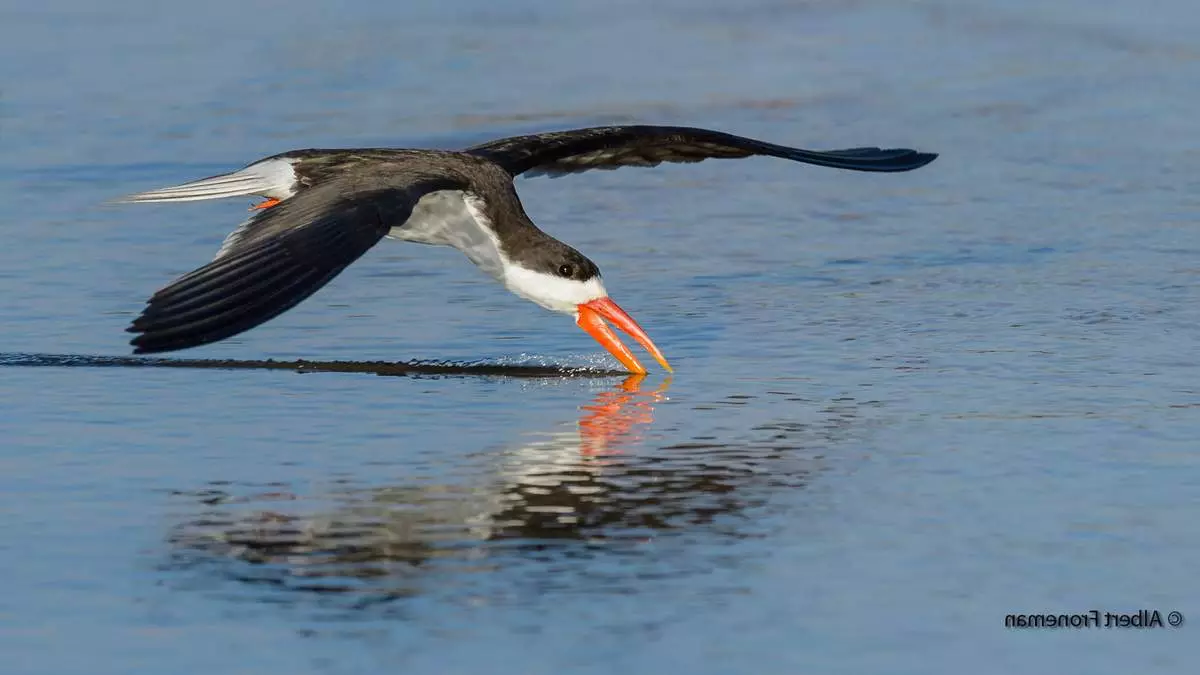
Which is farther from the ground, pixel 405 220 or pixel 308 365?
pixel 405 220

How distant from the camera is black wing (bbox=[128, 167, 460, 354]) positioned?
632 centimetres

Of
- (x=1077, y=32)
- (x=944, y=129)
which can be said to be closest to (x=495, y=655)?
(x=944, y=129)

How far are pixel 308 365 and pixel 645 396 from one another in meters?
1.37

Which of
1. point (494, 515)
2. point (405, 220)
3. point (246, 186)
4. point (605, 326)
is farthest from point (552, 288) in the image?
point (494, 515)

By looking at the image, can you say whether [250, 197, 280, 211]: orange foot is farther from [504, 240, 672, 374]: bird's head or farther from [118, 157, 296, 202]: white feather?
[504, 240, 672, 374]: bird's head

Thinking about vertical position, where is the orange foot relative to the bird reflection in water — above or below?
above

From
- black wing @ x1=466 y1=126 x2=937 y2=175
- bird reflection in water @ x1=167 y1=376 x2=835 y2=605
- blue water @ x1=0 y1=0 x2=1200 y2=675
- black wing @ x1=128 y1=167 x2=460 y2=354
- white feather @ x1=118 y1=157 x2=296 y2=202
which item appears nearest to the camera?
blue water @ x1=0 y1=0 x2=1200 y2=675

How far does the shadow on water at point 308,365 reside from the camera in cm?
817

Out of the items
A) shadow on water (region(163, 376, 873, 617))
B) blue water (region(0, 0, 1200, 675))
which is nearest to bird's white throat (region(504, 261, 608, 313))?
blue water (region(0, 0, 1200, 675))

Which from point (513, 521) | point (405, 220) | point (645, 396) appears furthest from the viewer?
point (645, 396)

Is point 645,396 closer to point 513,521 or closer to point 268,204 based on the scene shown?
point 268,204

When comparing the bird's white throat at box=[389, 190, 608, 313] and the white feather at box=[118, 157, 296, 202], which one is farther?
the white feather at box=[118, 157, 296, 202]

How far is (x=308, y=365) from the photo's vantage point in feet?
27.2

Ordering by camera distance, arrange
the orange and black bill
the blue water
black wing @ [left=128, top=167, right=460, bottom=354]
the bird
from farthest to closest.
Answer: the orange and black bill, the bird, black wing @ [left=128, top=167, right=460, bottom=354], the blue water
